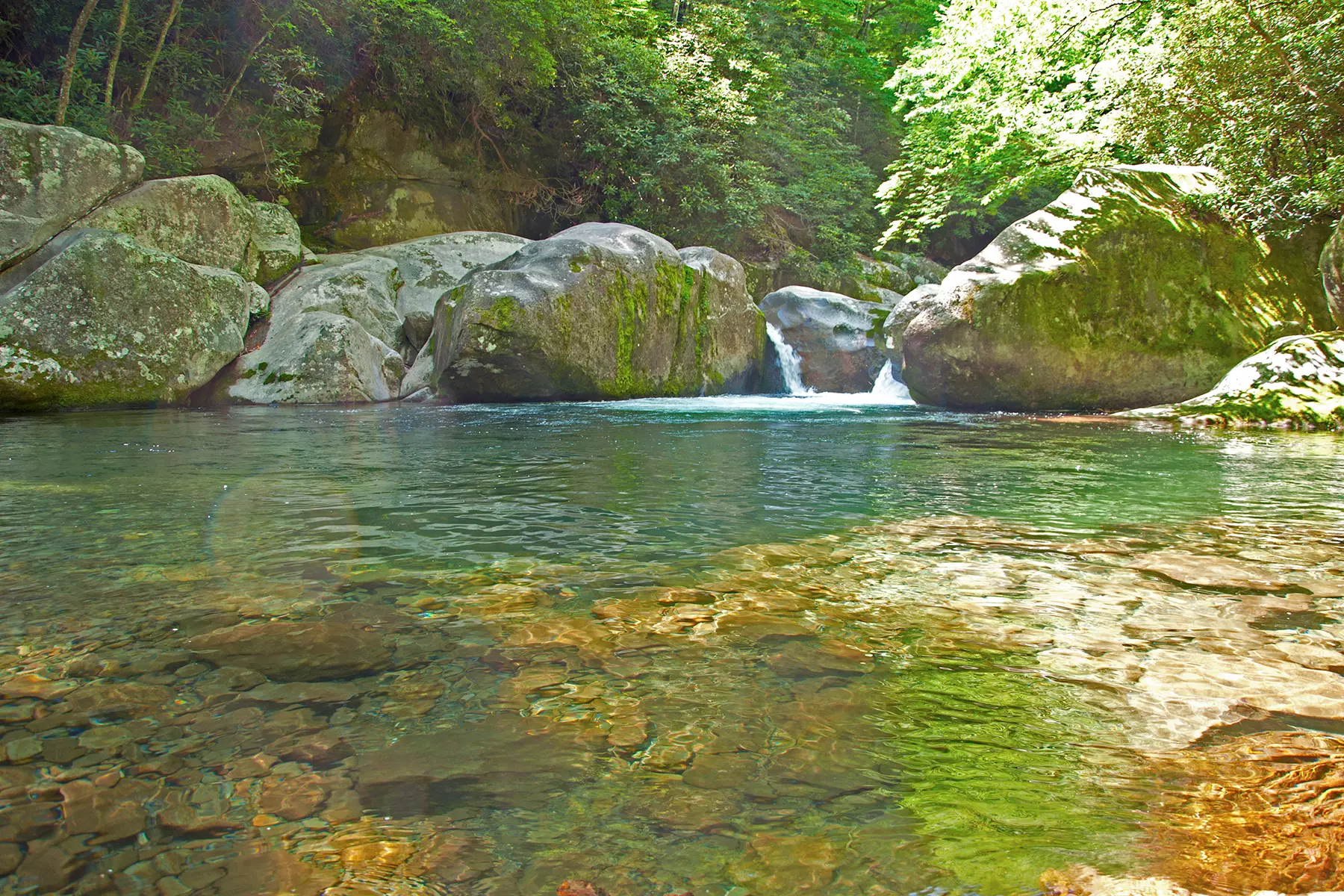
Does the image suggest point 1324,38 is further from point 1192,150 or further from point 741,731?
point 741,731

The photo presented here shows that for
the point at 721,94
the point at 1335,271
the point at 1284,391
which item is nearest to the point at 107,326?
the point at 1284,391

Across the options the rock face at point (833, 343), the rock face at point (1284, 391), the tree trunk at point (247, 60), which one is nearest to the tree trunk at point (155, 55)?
the tree trunk at point (247, 60)

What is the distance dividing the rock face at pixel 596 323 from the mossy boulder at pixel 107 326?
9.82ft

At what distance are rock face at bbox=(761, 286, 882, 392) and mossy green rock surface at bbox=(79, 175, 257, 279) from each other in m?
9.30

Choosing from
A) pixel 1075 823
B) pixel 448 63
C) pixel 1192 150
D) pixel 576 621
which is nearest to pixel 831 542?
pixel 576 621

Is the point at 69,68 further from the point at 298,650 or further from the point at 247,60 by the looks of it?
the point at 298,650

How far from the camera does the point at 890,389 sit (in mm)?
13625

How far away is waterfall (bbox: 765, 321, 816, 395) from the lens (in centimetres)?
1594

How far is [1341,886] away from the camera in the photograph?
110 cm

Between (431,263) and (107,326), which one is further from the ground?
(431,263)

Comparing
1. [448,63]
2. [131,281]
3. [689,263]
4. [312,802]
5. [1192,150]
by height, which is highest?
[448,63]

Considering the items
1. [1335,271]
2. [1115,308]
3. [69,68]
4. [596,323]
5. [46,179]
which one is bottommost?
[596,323]

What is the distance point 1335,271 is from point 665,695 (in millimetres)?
11026

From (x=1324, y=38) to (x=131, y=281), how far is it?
14108 millimetres
